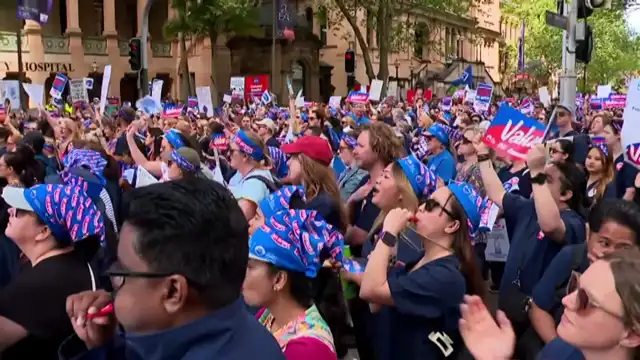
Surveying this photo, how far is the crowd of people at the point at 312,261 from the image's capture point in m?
2.03

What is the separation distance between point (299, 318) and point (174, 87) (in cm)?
4001

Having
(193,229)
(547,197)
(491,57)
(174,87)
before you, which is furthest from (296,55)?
(491,57)

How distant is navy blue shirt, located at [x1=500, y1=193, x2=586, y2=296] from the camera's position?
482 cm

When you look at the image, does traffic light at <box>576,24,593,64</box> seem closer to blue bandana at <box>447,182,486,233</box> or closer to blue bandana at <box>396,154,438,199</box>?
blue bandana at <box>396,154,438,199</box>

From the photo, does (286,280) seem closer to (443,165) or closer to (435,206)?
(435,206)

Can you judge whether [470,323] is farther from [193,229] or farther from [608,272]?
[193,229]

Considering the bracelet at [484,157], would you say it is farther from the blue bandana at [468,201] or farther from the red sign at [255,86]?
the red sign at [255,86]

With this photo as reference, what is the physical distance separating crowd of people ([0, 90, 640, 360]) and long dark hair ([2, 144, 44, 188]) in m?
0.02

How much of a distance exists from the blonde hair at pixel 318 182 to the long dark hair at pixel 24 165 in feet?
7.14

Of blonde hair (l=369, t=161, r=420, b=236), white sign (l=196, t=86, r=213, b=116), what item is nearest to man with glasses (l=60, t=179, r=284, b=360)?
blonde hair (l=369, t=161, r=420, b=236)

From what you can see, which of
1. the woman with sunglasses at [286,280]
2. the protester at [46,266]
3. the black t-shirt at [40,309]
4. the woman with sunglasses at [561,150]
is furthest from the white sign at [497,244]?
the black t-shirt at [40,309]

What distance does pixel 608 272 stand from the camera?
2322mm

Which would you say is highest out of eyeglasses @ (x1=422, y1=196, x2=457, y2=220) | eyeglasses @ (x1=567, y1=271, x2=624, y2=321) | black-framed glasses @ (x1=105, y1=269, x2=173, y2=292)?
black-framed glasses @ (x1=105, y1=269, x2=173, y2=292)

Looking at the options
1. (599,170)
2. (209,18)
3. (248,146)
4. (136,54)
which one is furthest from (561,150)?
(209,18)
